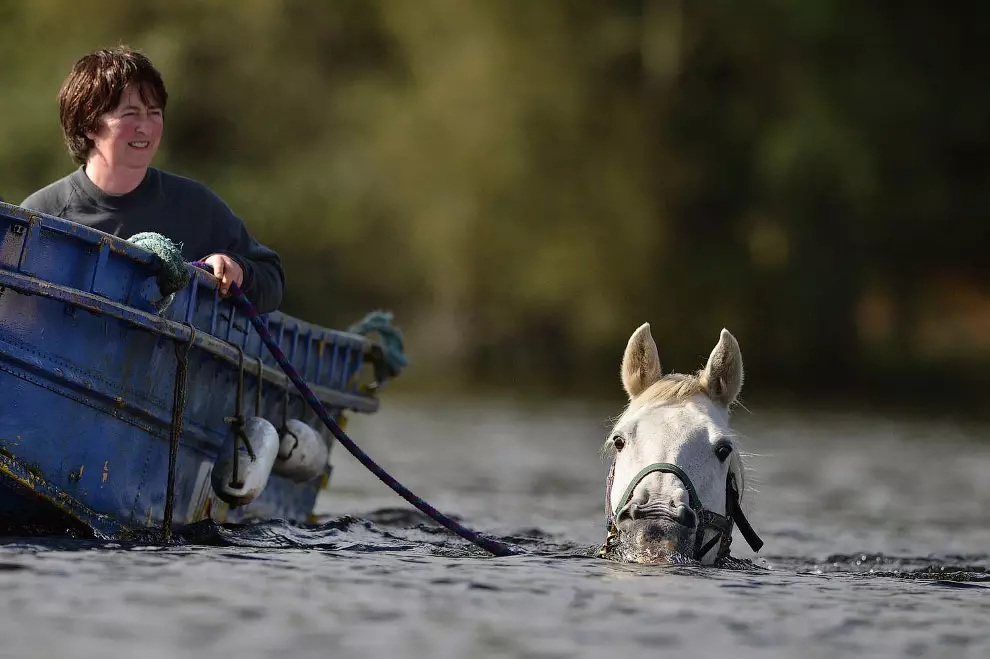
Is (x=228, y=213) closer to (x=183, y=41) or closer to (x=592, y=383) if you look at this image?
(x=592, y=383)

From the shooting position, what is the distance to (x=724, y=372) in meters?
7.02

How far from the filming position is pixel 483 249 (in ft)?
100

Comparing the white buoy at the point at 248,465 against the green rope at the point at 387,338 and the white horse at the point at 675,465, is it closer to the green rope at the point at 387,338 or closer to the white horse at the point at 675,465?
the white horse at the point at 675,465

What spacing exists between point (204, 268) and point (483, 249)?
23.3 m

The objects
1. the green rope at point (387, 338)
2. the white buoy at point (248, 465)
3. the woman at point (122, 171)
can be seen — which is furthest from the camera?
the green rope at point (387, 338)

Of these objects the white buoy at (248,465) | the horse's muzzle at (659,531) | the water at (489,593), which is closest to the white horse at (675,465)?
the horse's muzzle at (659,531)

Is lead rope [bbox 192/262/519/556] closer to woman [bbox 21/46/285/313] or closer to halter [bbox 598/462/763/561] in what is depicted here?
woman [bbox 21/46/285/313]

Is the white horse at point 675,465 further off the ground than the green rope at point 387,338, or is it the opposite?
the green rope at point 387,338

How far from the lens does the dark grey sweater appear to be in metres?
7.20

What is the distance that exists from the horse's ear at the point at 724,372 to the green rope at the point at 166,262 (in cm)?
242

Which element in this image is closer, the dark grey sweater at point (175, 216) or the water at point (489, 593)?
the water at point (489, 593)

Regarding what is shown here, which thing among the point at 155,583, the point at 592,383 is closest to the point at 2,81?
the point at 592,383

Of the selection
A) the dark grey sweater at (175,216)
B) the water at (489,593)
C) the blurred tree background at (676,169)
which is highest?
the blurred tree background at (676,169)

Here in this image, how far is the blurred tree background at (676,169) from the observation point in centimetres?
2903
